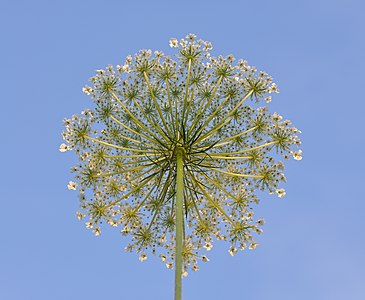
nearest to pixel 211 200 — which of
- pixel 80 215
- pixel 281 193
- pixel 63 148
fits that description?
pixel 281 193

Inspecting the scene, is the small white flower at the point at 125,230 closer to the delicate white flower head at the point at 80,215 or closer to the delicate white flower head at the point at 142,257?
the delicate white flower head at the point at 142,257

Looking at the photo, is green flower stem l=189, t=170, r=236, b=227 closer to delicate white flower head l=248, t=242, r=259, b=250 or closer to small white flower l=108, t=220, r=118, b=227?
delicate white flower head l=248, t=242, r=259, b=250

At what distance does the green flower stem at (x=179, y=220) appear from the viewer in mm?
11562

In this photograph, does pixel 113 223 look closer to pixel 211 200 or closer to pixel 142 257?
pixel 142 257

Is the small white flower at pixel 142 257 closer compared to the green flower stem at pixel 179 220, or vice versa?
the green flower stem at pixel 179 220

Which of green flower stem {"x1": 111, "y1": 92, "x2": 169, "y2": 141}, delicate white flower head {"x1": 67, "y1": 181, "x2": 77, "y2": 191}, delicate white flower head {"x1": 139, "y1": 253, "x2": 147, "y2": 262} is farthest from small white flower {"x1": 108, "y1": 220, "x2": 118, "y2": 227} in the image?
green flower stem {"x1": 111, "y1": 92, "x2": 169, "y2": 141}

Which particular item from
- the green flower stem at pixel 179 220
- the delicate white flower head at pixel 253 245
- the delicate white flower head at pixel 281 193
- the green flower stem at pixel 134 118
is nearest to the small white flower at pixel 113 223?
the green flower stem at pixel 134 118

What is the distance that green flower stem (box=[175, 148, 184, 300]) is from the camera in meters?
11.6

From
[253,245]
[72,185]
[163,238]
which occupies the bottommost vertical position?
[253,245]

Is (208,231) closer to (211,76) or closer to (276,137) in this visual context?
(276,137)

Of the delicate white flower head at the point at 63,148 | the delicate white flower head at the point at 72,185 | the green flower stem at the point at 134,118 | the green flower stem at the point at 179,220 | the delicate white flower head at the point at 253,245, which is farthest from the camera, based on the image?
the delicate white flower head at the point at 63,148

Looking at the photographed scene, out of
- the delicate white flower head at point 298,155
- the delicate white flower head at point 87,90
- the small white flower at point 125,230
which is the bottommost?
the small white flower at point 125,230

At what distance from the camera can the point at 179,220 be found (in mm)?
12602

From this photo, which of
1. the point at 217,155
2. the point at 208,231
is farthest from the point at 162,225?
the point at 217,155
